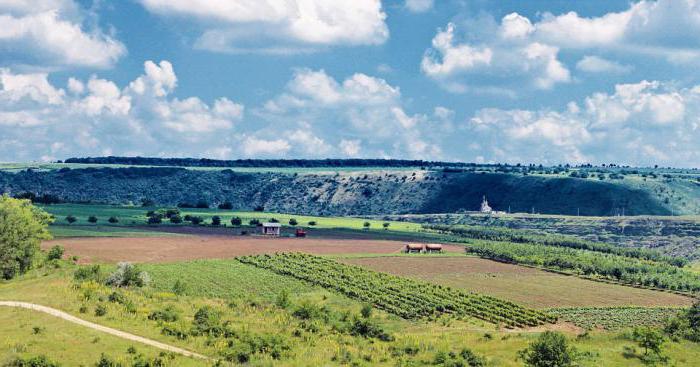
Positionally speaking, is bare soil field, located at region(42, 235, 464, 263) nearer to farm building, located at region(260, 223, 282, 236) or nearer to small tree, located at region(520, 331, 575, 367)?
farm building, located at region(260, 223, 282, 236)

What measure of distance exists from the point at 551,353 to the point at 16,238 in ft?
241

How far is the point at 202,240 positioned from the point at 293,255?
1217 inches

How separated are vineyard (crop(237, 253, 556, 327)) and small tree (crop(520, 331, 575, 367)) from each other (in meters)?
29.9

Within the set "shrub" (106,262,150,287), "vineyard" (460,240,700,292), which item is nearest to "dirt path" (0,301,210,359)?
"shrub" (106,262,150,287)

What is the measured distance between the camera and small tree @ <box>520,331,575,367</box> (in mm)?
62719

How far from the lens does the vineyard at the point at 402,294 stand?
98.5 metres

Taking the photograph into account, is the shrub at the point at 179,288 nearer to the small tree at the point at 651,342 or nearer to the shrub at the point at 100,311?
the shrub at the point at 100,311

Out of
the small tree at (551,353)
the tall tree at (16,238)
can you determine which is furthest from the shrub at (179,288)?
the small tree at (551,353)

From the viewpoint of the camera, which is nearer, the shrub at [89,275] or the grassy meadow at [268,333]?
the grassy meadow at [268,333]

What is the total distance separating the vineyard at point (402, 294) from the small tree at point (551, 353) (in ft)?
98.1

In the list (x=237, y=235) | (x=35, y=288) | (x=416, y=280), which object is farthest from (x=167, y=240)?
(x=35, y=288)

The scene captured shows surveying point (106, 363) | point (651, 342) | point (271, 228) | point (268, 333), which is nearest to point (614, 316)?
point (651, 342)

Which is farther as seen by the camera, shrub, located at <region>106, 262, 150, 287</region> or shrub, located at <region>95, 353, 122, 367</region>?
shrub, located at <region>106, 262, 150, 287</region>

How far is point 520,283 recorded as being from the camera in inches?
5034
